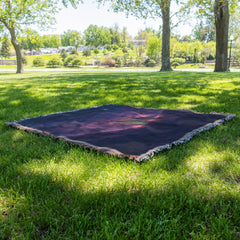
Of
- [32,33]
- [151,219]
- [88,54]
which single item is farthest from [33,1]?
[88,54]

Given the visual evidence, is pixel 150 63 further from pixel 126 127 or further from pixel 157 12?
pixel 126 127

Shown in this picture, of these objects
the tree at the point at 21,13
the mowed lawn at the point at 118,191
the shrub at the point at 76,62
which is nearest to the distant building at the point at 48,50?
the shrub at the point at 76,62

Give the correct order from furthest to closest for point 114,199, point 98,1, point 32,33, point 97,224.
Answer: point 32,33, point 98,1, point 114,199, point 97,224

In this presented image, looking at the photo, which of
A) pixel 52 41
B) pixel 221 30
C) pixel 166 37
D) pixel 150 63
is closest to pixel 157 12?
pixel 166 37

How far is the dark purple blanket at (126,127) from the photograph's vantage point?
8.46 ft

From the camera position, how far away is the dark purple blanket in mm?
2580

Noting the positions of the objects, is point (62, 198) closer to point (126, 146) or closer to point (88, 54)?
point (126, 146)

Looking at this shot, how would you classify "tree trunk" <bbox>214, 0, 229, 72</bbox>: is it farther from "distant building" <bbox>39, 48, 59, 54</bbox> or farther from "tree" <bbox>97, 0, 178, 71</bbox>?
"distant building" <bbox>39, 48, 59, 54</bbox>

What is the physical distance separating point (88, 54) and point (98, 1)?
51.3m

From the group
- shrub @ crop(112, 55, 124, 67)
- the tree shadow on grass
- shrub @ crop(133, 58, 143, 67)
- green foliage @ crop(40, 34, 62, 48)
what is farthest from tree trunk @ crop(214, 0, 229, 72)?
green foliage @ crop(40, 34, 62, 48)

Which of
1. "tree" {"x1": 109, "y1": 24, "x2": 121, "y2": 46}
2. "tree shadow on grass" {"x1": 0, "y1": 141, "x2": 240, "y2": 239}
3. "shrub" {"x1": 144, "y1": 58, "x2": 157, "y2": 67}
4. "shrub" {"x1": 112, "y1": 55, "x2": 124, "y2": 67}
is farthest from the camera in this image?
"tree" {"x1": 109, "y1": 24, "x2": 121, "y2": 46}

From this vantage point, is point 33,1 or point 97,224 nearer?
point 97,224

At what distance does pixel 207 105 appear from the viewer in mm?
4832

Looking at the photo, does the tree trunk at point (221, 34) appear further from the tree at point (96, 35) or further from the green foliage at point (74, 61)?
the tree at point (96, 35)
